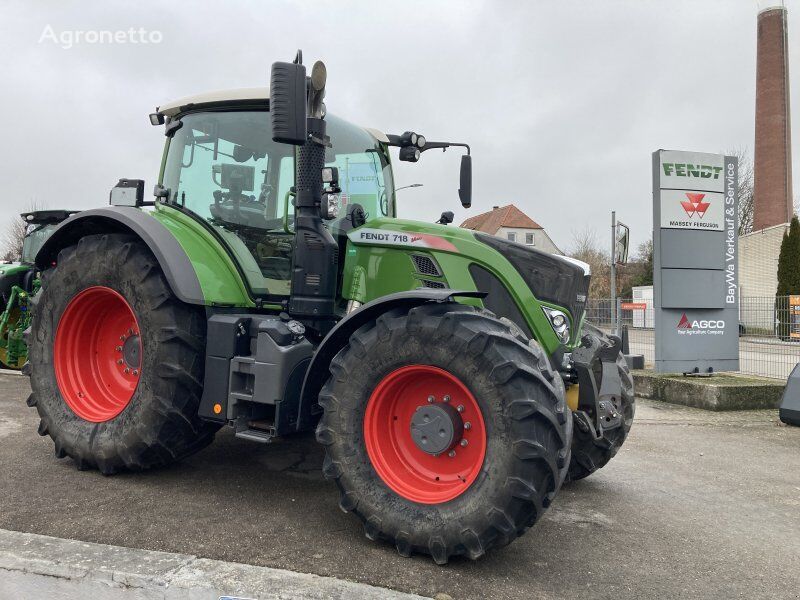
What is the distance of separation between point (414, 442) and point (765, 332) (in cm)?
934

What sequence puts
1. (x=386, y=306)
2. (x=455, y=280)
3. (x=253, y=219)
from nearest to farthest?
(x=386, y=306) → (x=455, y=280) → (x=253, y=219)

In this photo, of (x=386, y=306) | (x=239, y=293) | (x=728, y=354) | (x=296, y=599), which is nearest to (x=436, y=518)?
(x=296, y=599)

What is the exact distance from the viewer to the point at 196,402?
386 centimetres

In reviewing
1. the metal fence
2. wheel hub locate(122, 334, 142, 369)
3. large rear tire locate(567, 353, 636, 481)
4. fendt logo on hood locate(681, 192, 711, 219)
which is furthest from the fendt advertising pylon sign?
wheel hub locate(122, 334, 142, 369)

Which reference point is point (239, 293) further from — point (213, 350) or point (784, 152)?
point (784, 152)

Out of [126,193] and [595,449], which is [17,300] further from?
[595,449]

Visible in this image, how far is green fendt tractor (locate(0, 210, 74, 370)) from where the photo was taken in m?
7.91

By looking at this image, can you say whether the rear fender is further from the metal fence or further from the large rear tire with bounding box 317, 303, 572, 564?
the metal fence

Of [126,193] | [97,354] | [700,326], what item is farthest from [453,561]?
[700,326]

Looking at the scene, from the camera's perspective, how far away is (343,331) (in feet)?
10.8

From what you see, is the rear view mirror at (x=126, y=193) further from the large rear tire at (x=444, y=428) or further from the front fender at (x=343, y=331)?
the large rear tire at (x=444, y=428)

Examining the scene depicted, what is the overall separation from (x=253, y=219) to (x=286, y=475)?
1.76 m

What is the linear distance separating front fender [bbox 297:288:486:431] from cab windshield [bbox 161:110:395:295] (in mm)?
771

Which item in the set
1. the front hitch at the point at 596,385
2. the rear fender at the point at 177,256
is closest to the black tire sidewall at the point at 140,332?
the rear fender at the point at 177,256
